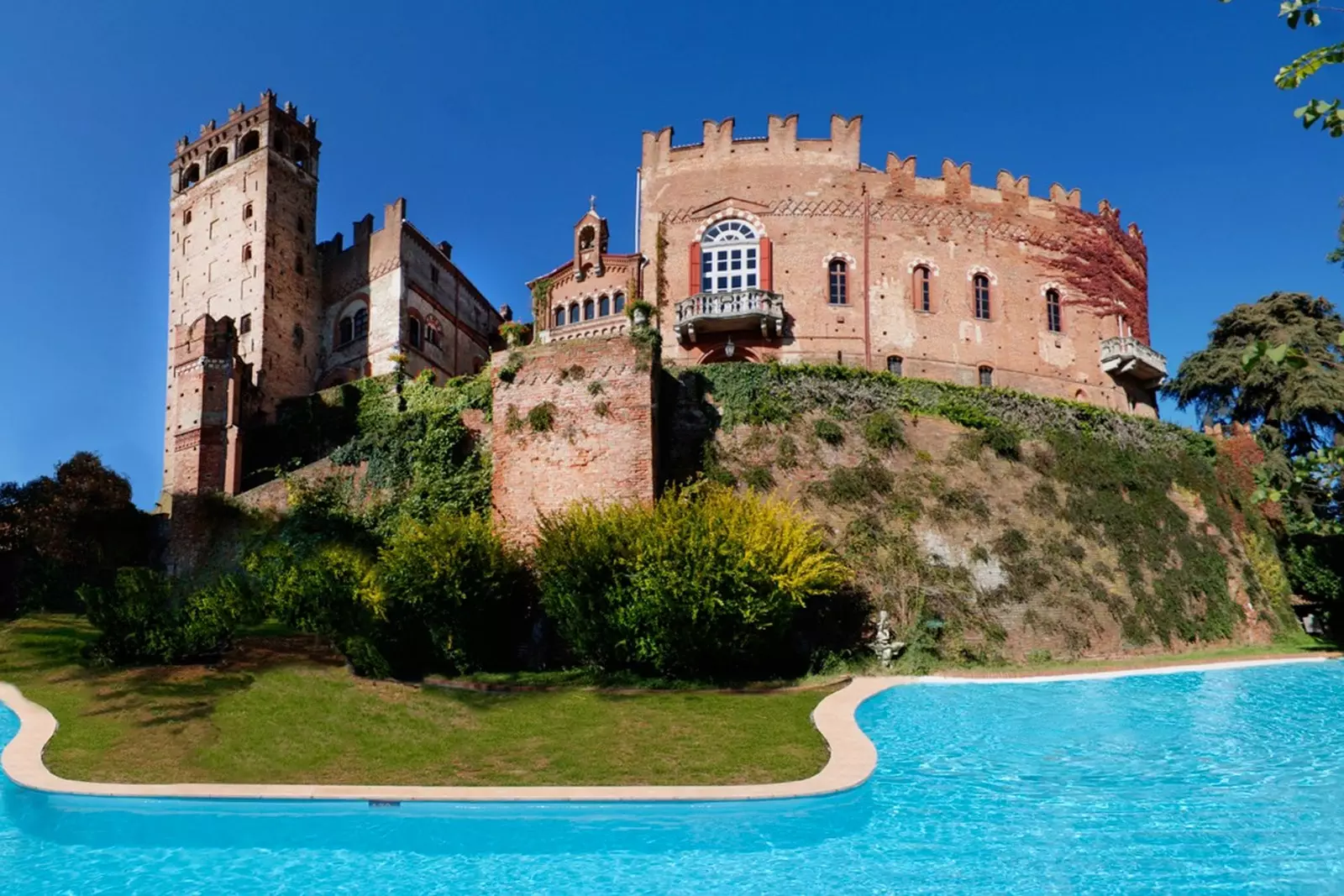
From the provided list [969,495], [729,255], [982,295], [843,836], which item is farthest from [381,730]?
[982,295]

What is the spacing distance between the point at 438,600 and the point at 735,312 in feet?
51.4

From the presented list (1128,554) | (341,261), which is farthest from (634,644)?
(341,261)

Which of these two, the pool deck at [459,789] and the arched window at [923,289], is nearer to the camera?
the pool deck at [459,789]

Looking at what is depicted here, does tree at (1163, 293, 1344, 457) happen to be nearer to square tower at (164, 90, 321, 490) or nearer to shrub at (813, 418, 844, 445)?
shrub at (813, 418, 844, 445)

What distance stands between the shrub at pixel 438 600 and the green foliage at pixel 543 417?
11.0 ft

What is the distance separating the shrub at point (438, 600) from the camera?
17.9 metres

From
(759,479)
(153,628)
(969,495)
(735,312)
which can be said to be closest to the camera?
(153,628)

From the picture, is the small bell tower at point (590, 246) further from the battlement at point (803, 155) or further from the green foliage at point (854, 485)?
the green foliage at point (854, 485)

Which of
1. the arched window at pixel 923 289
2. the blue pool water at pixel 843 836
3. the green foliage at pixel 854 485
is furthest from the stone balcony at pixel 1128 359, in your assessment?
the blue pool water at pixel 843 836

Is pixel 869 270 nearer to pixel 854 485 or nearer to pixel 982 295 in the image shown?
pixel 982 295

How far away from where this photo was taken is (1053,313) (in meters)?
33.8

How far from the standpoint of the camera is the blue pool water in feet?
30.5

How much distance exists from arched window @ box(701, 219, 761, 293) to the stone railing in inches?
496

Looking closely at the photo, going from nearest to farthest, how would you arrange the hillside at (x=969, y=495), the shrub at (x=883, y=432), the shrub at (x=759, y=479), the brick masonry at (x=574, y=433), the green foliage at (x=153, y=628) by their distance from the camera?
the green foliage at (x=153, y=628) → the brick masonry at (x=574, y=433) → the hillside at (x=969, y=495) → the shrub at (x=759, y=479) → the shrub at (x=883, y=432)
